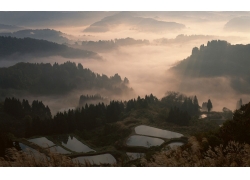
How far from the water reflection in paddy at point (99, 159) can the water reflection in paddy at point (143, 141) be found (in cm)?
61

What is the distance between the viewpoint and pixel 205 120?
271 inches

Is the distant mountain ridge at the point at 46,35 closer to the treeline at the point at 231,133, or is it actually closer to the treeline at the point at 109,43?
the treeline at the point at 109,43

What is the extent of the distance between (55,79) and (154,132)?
3068 mm

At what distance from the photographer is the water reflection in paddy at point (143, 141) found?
6.74 m

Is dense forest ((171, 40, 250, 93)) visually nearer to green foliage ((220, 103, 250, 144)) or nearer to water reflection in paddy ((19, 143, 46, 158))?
green foliage ((220, 103, 250, 144))

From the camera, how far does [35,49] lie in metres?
7.34

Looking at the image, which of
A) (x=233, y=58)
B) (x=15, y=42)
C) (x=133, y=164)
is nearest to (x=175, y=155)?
(x=133, y=164)

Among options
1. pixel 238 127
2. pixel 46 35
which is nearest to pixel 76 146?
pixel 46 35

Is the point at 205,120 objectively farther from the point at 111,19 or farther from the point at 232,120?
the point at 111,19

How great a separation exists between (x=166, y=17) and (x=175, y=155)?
376 cm

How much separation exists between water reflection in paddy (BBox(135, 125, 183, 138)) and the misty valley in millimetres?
26

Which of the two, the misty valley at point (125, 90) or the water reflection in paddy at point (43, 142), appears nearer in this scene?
the misty valley at point (125, 90)

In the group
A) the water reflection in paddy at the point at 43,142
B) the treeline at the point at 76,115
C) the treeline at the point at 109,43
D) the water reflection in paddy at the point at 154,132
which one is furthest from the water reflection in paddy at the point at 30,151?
the treeline at the point at 109,43

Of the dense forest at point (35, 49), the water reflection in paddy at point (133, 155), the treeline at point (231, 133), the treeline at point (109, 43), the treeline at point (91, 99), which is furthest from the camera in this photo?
the treeline at point (109, 43)
